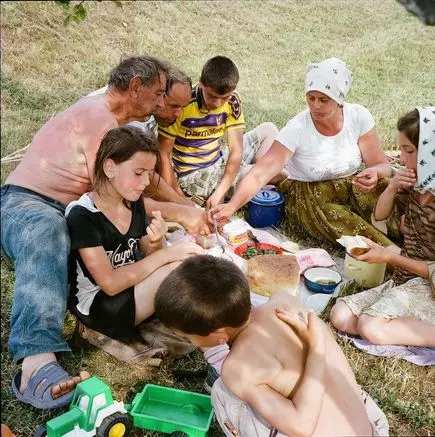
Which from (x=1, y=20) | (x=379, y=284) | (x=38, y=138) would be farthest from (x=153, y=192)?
(x=1, y=20)

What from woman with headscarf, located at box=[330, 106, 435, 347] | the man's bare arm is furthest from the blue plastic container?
woman with headscarf, located at box=[330, 106, 435, 347]

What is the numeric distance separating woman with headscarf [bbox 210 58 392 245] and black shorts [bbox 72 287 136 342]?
1.13 metres

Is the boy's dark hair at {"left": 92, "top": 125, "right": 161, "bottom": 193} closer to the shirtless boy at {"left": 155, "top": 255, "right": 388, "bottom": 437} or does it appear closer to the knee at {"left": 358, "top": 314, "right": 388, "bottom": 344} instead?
the shirtless boy at {"left": 155, "top": 255, "right": 388, "bottom": 437}

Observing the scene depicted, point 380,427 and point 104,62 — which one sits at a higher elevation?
point 104,62

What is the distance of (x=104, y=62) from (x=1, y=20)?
1.39m

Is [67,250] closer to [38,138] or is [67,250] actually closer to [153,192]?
[38,138]

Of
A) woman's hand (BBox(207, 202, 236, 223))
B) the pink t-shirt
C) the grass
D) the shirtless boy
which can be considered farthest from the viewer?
the grass

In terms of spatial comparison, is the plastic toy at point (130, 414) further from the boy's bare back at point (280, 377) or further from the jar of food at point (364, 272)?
the jar of food at point (364, 272)

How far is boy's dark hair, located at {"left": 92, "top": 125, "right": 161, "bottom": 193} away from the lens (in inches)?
105

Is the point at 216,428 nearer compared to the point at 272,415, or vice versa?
the point at 272,415

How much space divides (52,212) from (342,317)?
5.27ft

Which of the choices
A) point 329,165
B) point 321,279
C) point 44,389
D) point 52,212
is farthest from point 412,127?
point 44,389

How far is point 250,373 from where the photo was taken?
1908 millimetres

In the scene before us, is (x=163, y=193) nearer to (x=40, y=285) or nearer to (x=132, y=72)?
(x=132, y=72)
